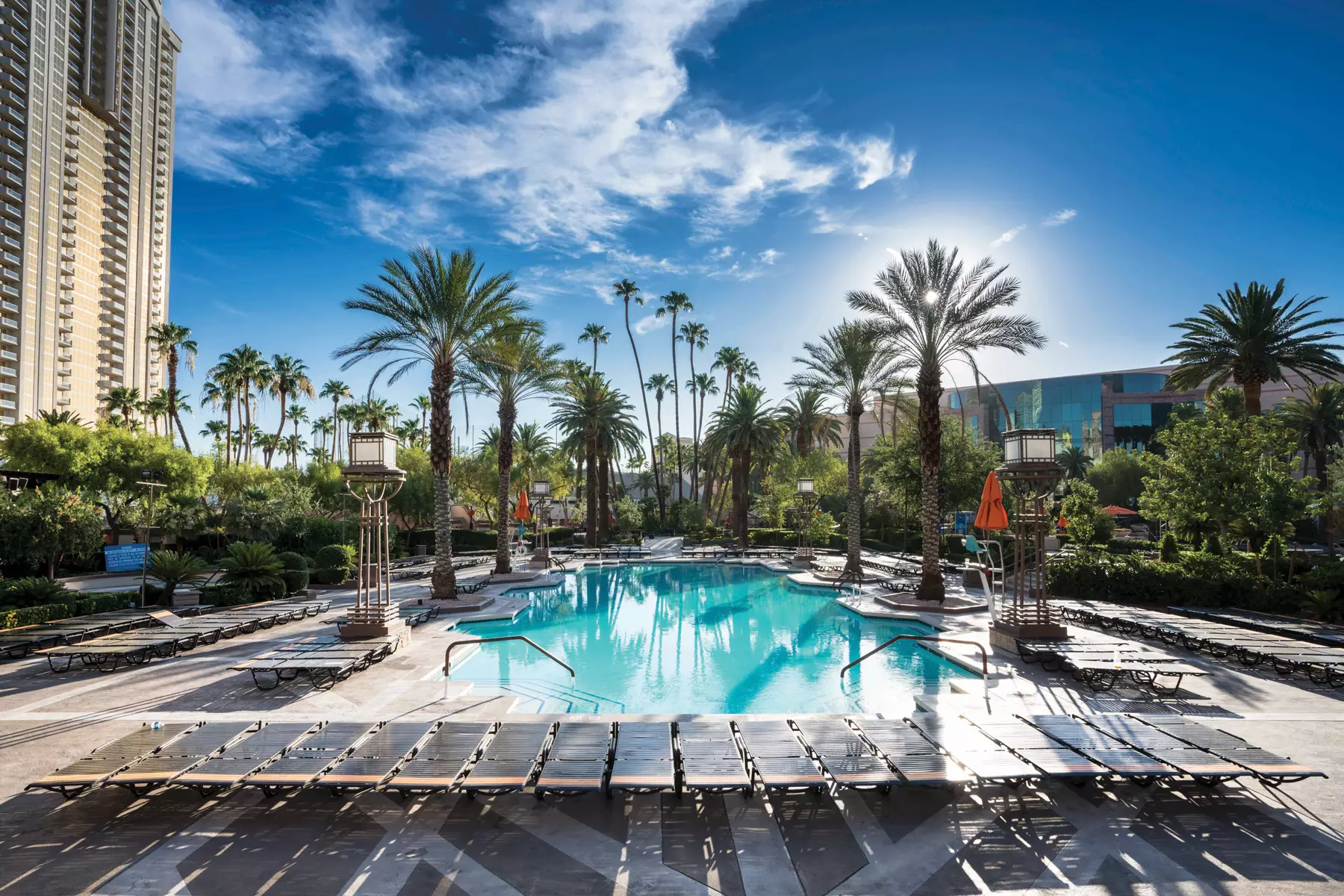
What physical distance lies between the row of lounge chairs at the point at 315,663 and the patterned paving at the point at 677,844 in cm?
422

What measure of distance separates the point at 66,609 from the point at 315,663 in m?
8.91

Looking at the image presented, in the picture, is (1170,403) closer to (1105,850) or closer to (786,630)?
(786,630)

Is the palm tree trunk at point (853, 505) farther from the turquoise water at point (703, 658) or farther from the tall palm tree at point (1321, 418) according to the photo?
the tall palm tree at point (1321, 418)

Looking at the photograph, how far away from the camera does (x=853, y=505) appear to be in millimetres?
26500

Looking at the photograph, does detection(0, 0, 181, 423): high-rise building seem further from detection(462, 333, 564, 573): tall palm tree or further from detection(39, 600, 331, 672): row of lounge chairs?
detection(39, 600, 331, 672): row of lounge chairs

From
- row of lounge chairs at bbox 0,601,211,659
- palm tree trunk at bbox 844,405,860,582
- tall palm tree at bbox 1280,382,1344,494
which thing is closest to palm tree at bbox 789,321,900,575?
palm tree trunk at bbox 844,405,860,582

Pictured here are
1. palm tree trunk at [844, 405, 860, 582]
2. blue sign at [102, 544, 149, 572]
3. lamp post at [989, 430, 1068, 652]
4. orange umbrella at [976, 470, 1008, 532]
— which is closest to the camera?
lamp post at [989, 430, 1068, 652]

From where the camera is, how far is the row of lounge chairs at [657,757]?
650cm

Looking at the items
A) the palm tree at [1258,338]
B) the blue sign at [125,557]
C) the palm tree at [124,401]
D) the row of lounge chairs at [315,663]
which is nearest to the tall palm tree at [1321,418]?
the palm tree at [1258,338]

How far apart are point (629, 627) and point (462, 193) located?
15574 millimetres

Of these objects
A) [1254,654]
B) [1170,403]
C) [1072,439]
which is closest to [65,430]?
[1254,654]

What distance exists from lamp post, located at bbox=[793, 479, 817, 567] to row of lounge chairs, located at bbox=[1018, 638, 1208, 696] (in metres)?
19.4

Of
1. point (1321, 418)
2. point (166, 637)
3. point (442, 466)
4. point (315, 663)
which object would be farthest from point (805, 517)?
point (1321, 418)

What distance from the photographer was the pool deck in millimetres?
5297
